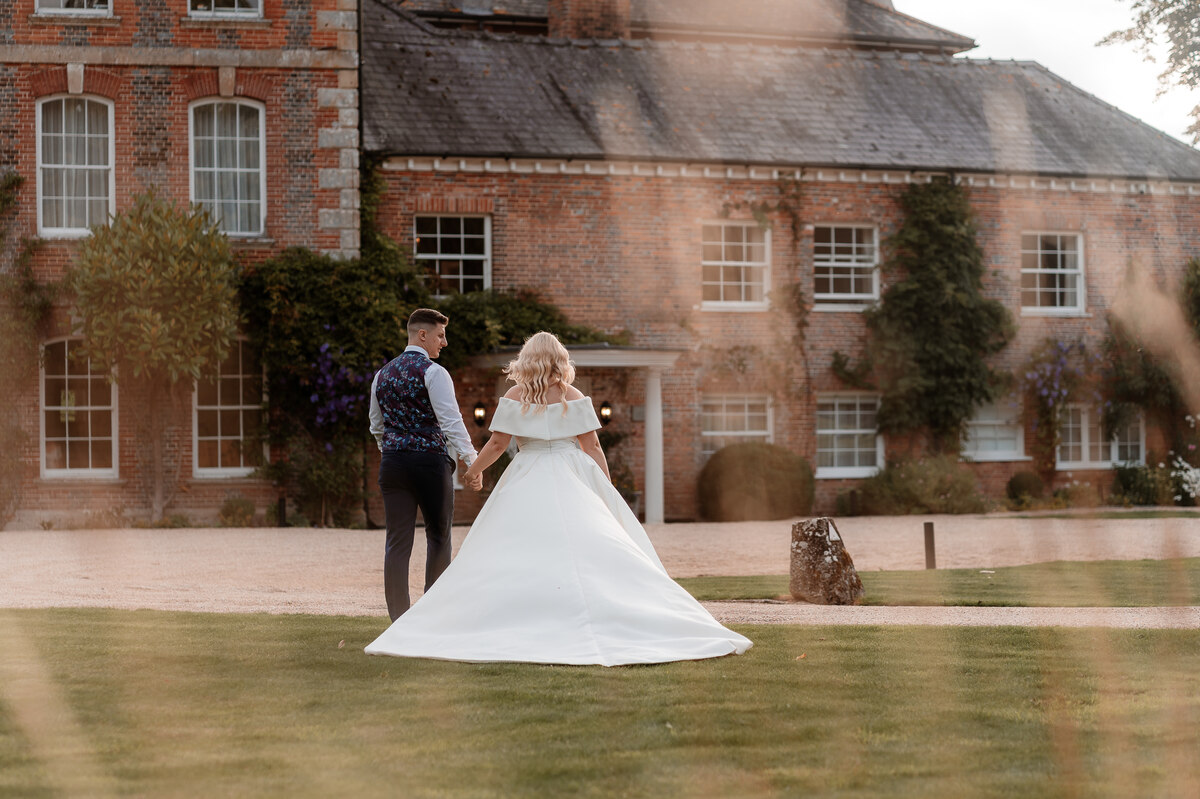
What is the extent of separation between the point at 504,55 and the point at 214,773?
61.8ft

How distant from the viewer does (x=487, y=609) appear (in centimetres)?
671

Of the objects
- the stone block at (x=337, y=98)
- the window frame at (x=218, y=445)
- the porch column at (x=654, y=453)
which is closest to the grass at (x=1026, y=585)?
the porch column at (x=654, y=453)

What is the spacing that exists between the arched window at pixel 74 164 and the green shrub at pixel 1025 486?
557 inches

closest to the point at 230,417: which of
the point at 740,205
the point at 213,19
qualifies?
the point at 213,19

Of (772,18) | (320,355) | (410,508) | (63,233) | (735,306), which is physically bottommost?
(410,508)

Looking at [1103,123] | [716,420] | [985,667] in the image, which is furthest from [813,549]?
[1103,123]

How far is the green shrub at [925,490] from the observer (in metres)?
20.6

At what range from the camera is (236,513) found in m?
18.0

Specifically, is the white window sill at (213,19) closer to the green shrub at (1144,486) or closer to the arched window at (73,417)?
the arched window at (73,417)

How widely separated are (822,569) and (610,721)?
522cm

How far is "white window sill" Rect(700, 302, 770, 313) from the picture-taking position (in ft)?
68.8

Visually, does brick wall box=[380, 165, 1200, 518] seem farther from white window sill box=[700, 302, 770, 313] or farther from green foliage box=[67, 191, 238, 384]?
green foliage box=[67, 191, 238, 384]

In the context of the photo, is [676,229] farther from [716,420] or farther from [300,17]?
[300,17]

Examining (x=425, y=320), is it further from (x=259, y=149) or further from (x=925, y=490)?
(x=925, y=490)
